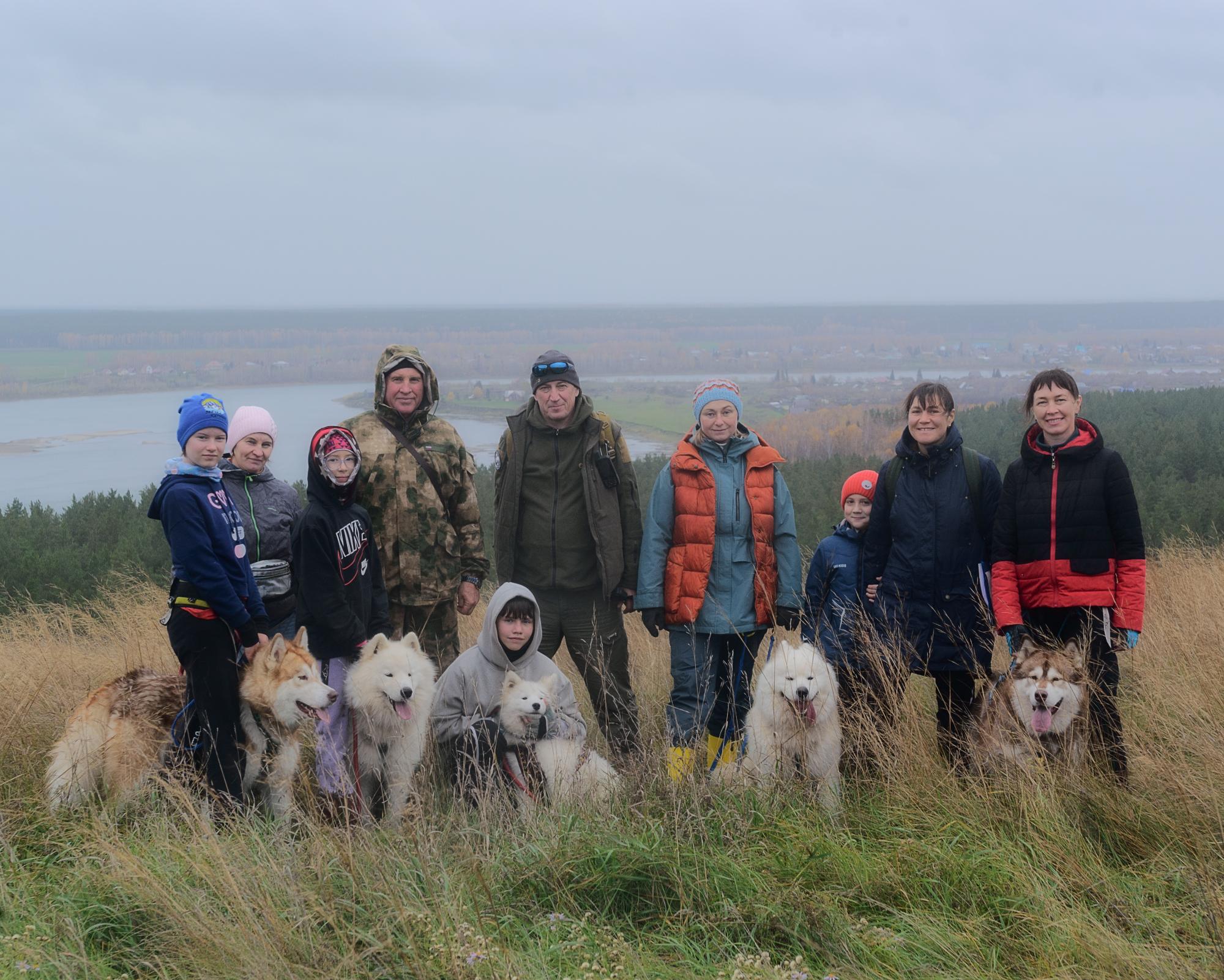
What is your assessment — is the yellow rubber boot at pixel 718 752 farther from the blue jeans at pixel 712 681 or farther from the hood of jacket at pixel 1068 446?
the hood of jacket at pixel 1068 446

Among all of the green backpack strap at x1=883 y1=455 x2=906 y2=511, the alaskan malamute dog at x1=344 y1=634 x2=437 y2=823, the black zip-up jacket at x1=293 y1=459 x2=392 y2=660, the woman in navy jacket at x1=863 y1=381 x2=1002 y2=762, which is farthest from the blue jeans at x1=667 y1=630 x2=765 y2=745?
the black zip-up jacket at x1=293 y1=459 x2=392 y2=660

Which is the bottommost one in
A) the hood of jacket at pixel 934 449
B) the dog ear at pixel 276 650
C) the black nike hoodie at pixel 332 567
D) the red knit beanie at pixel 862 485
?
the dog ear at pixel 276 650

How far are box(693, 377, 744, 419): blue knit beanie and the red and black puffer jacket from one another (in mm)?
1387

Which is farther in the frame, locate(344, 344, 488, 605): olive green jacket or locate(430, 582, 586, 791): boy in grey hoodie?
locate(344, 344, 488, 605): olive green jacket

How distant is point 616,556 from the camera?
4.71m

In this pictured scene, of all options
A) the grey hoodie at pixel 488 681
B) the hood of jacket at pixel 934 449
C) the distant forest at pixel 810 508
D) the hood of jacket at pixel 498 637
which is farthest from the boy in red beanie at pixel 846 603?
the distant forest at pixel 810 508

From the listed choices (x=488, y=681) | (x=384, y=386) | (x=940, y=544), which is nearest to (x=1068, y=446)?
(x=940, y=544)

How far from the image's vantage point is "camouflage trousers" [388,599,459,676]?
15.7ft

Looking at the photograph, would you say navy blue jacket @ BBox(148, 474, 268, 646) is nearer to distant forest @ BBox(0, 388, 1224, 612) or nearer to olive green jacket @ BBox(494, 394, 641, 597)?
olive green jacket @ BBox(494, 394, 641, 597)

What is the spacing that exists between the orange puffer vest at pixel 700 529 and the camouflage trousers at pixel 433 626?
1.21m

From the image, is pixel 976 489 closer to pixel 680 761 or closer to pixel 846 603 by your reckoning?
pixel 846 603

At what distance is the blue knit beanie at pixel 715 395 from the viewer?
15.0 feet

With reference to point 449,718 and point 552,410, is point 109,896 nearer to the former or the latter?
point 449,718

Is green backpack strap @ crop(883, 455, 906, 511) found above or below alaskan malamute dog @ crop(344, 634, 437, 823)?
above
